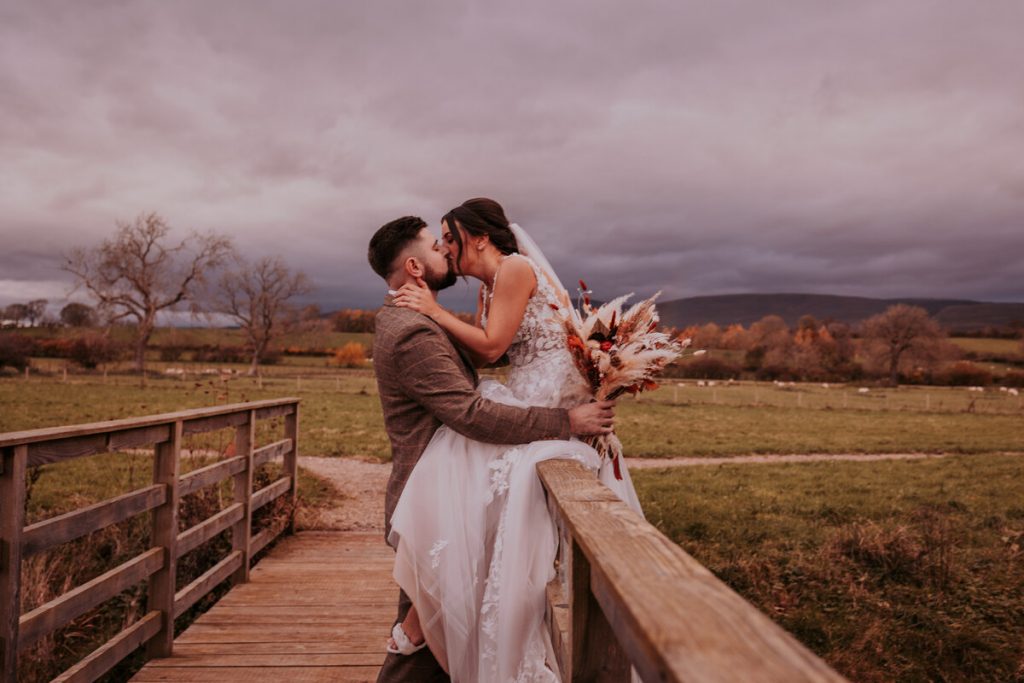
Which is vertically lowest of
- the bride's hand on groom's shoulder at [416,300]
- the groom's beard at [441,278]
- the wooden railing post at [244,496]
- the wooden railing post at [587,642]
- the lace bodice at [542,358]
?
the wooden railing post at [244,496]

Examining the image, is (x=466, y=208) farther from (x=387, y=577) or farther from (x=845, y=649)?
(x=845, y=649)

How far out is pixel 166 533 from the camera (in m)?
4.06

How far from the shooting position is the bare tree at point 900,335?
58500 mm

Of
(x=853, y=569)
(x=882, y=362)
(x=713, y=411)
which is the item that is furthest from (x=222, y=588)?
(x=882, y=362)

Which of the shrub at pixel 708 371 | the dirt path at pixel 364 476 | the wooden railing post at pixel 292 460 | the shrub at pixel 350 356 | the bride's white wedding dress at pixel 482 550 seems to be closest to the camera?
the bride's white wedding dress at pixel 482 550

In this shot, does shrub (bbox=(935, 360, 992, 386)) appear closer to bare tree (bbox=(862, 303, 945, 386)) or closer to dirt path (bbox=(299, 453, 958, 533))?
bare tree (bbox=(862, 303, 945, 386))

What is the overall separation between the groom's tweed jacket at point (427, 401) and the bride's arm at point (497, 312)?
0.06m

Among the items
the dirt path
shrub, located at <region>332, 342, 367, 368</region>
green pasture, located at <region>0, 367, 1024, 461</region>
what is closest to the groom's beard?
the dirt path

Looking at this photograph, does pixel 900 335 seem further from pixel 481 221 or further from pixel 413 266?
pixel 413 266

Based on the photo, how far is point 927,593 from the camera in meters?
6.28

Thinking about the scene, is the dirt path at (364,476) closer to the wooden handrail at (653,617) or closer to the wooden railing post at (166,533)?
the wooden railing post at (166,533)

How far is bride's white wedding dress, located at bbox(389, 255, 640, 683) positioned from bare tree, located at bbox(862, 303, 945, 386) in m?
62.7

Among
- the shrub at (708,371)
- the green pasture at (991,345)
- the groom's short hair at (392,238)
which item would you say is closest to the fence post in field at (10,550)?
the groom's short hair at (392,238)

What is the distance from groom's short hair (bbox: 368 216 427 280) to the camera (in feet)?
9.11
